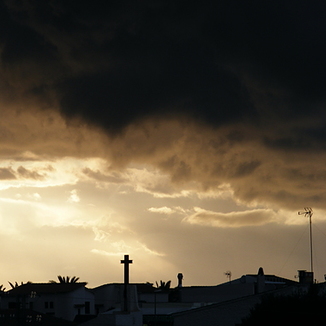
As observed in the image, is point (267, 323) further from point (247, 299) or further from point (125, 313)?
point (125, 313)

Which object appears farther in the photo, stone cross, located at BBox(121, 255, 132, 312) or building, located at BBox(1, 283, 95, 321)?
building, located at BBox(1, 283, 95, 321)

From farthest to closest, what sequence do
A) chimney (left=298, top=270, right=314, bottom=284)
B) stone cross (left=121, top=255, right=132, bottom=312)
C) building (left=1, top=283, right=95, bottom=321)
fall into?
building (left=1, top=283, right=95, bottom=321), stone cross (left=121, top=255, right=132, bottom=312), chimney (left=298, top=270, right=314, bottom=284)

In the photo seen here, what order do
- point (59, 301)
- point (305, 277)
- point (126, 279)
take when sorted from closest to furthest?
point (305, 277), point (126, 279), point (59, 301)

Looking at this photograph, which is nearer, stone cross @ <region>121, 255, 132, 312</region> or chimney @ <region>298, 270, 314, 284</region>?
chimney @ <region>298, 270, 314, 284</region>

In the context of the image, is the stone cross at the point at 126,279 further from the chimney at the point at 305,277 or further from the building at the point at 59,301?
the building at the point at 59,301

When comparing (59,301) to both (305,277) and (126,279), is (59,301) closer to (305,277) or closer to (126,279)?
(126,279)

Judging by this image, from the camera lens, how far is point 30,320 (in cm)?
8031

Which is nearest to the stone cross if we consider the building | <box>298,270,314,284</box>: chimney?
<box>298,270,314,284</box>: chimney

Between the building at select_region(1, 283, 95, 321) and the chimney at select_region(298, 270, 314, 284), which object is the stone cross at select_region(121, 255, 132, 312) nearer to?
the chimney at select_region(298, 270, 314, 284)

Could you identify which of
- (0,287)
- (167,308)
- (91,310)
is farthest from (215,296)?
(0,287)

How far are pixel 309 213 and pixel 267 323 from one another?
2265cm

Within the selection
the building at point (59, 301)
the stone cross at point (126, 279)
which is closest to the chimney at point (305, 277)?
the stone cross at point (126, 279)

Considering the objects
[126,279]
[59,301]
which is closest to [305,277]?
[126,279]

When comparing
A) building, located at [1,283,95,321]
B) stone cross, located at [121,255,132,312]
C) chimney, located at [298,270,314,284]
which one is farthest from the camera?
building, located at [1,283,95,321]
